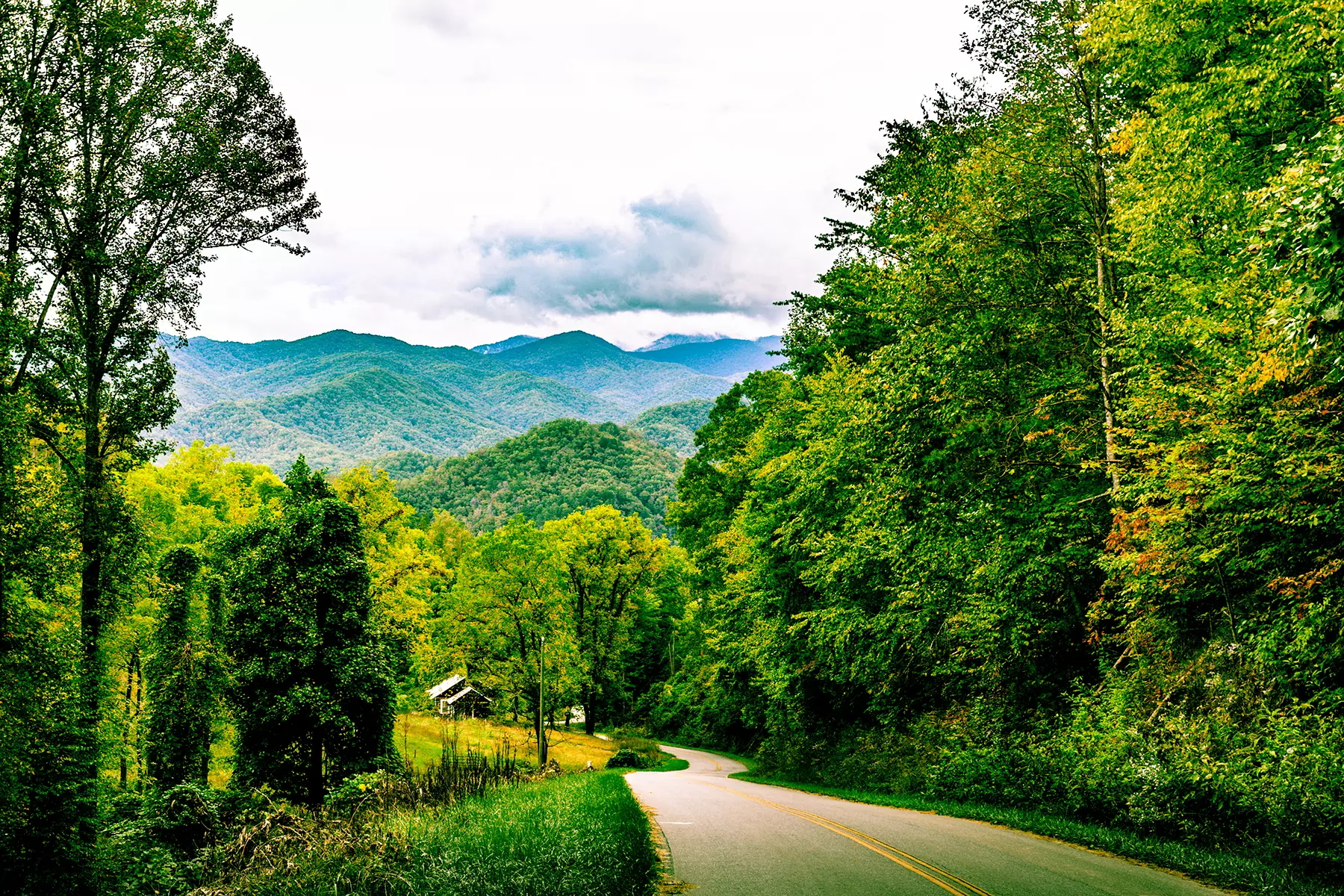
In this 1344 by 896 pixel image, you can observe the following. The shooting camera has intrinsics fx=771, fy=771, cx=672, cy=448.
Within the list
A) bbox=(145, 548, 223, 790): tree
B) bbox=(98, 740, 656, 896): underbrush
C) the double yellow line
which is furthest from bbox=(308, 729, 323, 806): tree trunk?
the double yellow line

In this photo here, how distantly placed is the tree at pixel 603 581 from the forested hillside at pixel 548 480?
67.3m

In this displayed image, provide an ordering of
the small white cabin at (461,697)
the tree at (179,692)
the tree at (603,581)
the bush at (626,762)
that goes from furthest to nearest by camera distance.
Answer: the small white cabin at (461,697) < the tree at (603,581) < the bush at (626,762) < the tree at (179,692)

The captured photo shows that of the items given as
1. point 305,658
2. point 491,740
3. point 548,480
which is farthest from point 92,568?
point 548,480

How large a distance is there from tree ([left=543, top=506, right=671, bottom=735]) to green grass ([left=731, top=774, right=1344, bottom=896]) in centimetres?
3487

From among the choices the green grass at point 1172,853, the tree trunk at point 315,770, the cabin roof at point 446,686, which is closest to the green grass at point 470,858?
the green grass at point 1172,853

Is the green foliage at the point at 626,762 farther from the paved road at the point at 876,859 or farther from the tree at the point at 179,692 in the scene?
the paved road at the point at 876,859

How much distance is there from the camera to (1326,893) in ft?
24.1

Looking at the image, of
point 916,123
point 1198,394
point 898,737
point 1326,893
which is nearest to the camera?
point 1326,893

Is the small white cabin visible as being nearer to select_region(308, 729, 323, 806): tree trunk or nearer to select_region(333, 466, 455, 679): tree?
select_region(333, 466, 455, 679): tree

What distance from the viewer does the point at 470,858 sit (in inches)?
300

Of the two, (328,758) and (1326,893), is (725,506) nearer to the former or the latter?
(328,758)

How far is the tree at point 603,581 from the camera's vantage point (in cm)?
4862

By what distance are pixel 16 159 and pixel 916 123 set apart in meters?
24.9

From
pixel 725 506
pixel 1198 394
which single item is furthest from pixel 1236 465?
pixel 725 506
